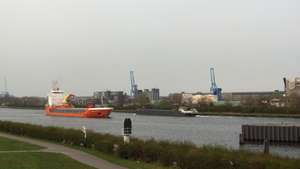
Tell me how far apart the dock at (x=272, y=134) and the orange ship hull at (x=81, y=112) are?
232 feet

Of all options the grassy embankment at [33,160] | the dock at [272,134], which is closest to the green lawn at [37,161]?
the grassy embankment at [33,160]

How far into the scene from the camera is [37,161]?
1994 cm

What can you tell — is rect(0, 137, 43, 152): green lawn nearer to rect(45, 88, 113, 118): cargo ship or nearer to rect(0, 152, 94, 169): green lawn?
rect(0, 152, 94, 169): green lawn

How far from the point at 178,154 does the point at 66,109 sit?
118946 millimetres

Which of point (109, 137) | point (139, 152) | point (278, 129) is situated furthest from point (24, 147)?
point (278, 129)

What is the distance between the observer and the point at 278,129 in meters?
60.1

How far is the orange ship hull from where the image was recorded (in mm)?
126875

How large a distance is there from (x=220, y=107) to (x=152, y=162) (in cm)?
14335

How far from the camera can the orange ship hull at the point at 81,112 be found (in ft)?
416

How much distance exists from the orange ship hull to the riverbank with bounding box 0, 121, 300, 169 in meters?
95.2

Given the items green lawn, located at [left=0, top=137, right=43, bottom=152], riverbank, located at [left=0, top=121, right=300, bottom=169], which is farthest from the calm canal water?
green lawn, located at [left=0, top=137, right=43, bottom=152]

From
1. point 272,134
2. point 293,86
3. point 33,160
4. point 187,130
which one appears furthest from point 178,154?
point 293,86

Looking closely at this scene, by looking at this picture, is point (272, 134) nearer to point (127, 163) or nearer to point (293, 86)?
point (127, 163)

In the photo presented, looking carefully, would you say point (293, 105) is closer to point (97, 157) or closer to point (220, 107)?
point (220, 107)
